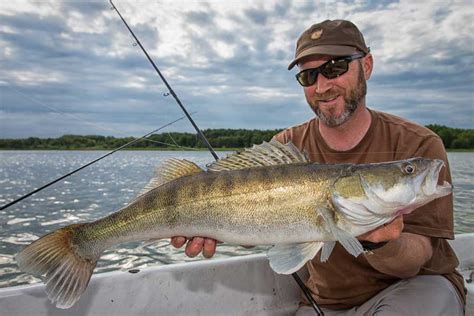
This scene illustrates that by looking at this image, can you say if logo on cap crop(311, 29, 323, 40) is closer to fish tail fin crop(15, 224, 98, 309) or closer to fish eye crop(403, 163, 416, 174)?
fish eye crop(403, 163, 416, 174)

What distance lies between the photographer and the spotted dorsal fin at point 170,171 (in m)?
2.87

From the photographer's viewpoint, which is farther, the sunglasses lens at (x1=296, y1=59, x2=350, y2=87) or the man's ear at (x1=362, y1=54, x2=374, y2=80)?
the man's ear at (x1=362, y1=54, x2=374, y2=80)

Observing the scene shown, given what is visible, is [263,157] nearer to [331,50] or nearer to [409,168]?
[409,168]

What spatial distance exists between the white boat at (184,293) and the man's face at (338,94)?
1567 millimetres

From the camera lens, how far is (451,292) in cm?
283

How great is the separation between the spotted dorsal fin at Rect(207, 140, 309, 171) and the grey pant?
117 cm

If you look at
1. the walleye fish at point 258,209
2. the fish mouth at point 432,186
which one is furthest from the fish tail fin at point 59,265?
the fish mouth at point 432,186

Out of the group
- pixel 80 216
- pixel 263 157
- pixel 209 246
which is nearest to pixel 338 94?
pixel 263 157

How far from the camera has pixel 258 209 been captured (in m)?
2.54

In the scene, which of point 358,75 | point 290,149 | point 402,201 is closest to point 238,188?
point 290,149

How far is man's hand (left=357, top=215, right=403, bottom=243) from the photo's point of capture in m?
2.34

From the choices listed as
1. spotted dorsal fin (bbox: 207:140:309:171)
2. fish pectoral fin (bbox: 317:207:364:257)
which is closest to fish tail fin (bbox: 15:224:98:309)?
spotted dorsal fin (bbox: 207:140:309:171)

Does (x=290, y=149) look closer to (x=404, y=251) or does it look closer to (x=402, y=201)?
(x=402, y=201)

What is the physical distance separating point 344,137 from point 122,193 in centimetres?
1246
